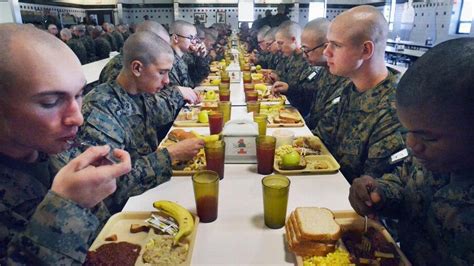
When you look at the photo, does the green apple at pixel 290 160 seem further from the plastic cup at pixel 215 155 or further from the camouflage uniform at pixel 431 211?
the camouflage uniform at pixel 431 211

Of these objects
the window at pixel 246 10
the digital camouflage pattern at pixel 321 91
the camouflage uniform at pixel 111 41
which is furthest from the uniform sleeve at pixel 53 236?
the window at pixel 246 10

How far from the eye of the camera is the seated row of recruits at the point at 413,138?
0.98 m

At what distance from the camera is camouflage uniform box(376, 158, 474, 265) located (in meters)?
1.01

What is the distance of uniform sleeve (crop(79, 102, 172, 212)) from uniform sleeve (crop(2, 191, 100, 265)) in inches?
24.6

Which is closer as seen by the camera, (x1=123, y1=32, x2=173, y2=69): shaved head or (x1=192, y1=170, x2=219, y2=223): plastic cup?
(x1=192, y1=170, x2=219, y2=223): plastic cup

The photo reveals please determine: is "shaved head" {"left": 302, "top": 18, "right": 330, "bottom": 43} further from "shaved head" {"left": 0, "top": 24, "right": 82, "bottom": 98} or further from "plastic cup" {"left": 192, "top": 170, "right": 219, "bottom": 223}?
"shaved head" {"left": 0, "top": 24, "right": 82, "bottom": 98}

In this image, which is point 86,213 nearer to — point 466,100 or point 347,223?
point 347,223

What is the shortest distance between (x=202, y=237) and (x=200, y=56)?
4.24 metres

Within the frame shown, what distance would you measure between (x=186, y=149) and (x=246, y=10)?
11709 millimetres

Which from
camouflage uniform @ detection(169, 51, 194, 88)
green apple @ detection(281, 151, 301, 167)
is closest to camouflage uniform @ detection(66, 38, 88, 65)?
camouflage uniform @ detection(169, 51, 194, 88)

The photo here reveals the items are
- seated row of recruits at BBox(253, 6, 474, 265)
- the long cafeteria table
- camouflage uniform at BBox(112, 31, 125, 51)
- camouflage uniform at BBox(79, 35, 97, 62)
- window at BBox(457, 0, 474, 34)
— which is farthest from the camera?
camouflage uniform at BBox(112, 31, 125, 51)

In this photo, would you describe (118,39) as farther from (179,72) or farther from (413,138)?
(413,138)

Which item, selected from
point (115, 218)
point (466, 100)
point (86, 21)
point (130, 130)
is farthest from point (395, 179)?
point (86, 21)

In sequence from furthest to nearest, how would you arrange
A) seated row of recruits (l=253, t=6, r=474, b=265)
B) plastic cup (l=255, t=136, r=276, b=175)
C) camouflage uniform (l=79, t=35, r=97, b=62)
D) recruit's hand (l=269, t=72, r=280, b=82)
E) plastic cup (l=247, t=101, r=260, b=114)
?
camouflage uniform (l=79, t=35, r=97, b=62)
recruit's hand (l=269, t=72, r=280, b=82)
plastic cup (l=247, t=101, r=260, b=114)
plastic cup (l=255, t=136, r=276, b=175)
seated row of recruits (l=253, t=6, r=474, b=265)
